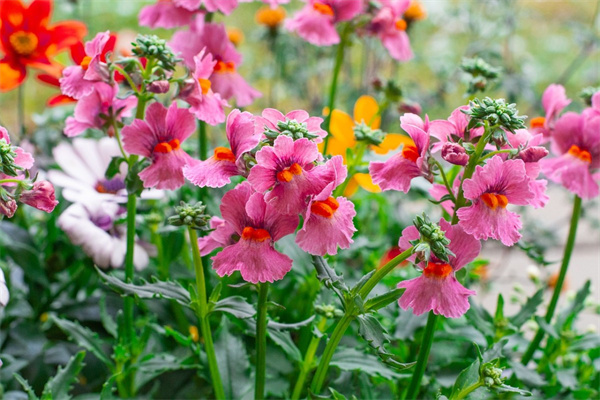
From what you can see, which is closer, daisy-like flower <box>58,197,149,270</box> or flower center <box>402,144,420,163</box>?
flower center <box>402,144,420,163</box>

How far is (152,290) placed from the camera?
61 cm

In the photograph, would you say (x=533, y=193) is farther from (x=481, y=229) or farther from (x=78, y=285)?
(x=78, y=285)

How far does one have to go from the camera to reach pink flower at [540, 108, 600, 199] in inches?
27.2

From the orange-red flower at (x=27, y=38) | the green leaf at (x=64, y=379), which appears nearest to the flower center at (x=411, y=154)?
the green leaf at (x=64, y=379)

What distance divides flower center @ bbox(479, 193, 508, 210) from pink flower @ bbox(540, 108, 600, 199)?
0.19 meters

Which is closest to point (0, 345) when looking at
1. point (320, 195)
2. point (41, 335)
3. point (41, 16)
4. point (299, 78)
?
point (41, 335)

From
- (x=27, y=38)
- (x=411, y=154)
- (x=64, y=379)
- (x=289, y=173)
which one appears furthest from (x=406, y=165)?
(x=27, y=38)

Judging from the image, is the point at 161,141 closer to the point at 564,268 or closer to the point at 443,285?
the point at 443,285

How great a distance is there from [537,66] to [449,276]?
194 centimetres

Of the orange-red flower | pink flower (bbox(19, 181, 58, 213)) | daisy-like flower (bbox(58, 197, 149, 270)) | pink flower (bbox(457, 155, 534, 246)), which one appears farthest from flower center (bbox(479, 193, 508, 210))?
the orange-red flower

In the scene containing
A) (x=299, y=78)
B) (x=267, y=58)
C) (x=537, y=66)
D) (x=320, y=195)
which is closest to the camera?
(x=320, y=195)

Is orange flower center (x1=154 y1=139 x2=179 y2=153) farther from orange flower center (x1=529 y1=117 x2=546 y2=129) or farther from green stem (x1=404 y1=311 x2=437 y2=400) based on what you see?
orange flower center (x1=529 y1=117 x2=546 y2=129)

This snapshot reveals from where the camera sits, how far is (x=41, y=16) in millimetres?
943

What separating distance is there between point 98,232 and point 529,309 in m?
0.49
